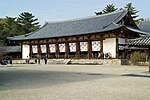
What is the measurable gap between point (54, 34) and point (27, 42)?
24.7 feet

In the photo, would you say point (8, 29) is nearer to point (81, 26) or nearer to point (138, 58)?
point (81, 26)

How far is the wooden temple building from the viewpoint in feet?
121

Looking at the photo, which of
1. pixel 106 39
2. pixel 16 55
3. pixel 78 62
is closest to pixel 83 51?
pixel 78 62

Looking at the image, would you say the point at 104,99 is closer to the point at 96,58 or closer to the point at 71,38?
the point at 96,58

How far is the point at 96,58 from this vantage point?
38219 millimetres

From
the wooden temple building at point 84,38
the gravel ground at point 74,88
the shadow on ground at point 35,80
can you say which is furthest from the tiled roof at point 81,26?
the gravel ground at point 74,88

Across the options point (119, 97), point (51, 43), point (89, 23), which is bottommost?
point (119, 97)

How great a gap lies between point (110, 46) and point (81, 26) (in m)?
8.49

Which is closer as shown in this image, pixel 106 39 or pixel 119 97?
pixel 119 97

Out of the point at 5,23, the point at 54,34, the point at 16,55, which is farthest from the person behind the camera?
the point at 5,23

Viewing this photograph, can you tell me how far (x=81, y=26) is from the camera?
142ft

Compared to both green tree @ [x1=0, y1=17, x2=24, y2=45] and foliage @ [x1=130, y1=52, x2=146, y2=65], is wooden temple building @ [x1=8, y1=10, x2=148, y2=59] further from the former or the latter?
green tree @ [x1=0, y1=17, x2=24, y2=45]

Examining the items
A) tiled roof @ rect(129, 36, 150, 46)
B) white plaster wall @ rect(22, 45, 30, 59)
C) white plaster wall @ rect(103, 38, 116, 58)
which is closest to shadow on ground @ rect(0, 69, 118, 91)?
tiled roof @ rect(129, 36, 150, 46)

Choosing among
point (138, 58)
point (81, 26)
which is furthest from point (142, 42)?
point (81, 26)
